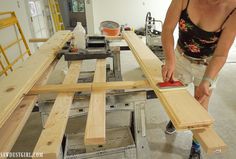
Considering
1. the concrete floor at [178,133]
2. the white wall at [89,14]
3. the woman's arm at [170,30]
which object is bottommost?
the concrete floor at [178,133]

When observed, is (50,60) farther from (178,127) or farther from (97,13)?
(97,13)

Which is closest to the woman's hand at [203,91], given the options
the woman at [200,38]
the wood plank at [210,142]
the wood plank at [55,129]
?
the woman at [200,38]

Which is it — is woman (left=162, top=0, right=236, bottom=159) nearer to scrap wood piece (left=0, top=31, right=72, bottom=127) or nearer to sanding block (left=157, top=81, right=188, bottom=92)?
sanding block (left=157, top=81, right=188, bottom=92)

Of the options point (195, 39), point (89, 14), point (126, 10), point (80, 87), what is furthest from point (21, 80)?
point (126, 10)

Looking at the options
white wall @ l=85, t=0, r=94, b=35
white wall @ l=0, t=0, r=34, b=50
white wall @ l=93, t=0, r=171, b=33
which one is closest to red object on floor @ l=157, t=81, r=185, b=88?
white wall @ l=0, t=0, r=34, b=50

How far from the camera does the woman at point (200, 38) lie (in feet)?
3.59

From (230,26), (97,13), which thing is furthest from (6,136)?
(97,13)

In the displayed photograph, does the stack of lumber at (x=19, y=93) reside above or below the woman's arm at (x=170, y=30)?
below

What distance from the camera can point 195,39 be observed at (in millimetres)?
1325

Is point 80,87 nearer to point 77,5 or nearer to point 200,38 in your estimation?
point 200,38

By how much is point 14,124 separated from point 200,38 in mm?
1154

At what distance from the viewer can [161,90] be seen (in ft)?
3.34

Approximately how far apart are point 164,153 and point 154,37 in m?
2.04

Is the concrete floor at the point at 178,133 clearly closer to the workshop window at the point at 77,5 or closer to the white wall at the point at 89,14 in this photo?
the white wall at the point at 89,14
